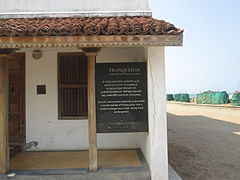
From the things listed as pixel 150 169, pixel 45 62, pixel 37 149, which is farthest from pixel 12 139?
pixel 150 169

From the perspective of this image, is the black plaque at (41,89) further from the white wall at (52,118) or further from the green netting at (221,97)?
the green netting at (221,97)

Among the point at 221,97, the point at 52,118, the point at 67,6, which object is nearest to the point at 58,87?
the point at 52,118

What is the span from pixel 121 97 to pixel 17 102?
10.3ft

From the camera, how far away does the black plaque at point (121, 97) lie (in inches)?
140

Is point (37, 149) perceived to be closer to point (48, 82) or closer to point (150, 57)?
point (48, 82)

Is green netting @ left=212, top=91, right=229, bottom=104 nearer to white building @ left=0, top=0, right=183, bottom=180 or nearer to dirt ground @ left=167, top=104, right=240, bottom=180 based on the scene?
dirt ground @ left=167, top=104, right=240, bottom=180

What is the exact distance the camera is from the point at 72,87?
192 inches

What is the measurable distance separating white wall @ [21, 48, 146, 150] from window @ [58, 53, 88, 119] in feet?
0.45

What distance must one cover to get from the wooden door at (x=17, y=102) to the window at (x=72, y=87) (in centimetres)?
101

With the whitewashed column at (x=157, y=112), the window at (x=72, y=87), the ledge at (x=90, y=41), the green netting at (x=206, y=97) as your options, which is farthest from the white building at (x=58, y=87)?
the green netting at (x=206, y=97)

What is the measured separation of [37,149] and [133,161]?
2664 mm

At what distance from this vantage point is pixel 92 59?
3525 millimetres

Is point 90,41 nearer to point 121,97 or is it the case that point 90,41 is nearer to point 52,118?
point 121,97

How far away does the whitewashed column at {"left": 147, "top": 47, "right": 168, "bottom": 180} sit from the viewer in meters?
3.33
